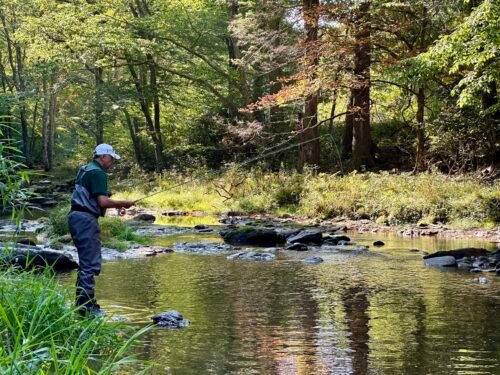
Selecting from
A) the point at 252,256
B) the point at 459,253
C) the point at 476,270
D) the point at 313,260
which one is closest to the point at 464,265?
the point at 476,270

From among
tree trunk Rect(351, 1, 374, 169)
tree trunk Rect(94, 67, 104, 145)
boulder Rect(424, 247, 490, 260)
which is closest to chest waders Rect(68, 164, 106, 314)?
boulder Rect(424, 247, 490, 260)

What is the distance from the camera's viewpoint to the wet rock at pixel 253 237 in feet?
44.3

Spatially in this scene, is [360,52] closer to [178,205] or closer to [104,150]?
[178,205]

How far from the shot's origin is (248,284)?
27.8 feet

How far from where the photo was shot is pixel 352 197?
18.4 metres

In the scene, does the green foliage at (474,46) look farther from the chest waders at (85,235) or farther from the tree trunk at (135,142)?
the tree trunk at (135,142)

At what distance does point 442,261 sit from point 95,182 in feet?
20.6

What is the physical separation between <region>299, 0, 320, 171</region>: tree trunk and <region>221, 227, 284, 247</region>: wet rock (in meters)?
5.62

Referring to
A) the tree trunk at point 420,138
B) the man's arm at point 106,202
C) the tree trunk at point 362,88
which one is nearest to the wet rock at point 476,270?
the man's arm at point 106,202

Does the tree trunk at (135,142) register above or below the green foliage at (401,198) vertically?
above

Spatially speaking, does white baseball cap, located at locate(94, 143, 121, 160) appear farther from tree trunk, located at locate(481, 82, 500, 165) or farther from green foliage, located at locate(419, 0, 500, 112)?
tree trunk, located at locate(481, 82, 500, 165)

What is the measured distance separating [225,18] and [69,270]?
70.5 feet

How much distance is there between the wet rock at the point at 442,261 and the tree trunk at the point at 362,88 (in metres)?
10.5

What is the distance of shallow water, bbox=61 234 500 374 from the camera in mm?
4934
